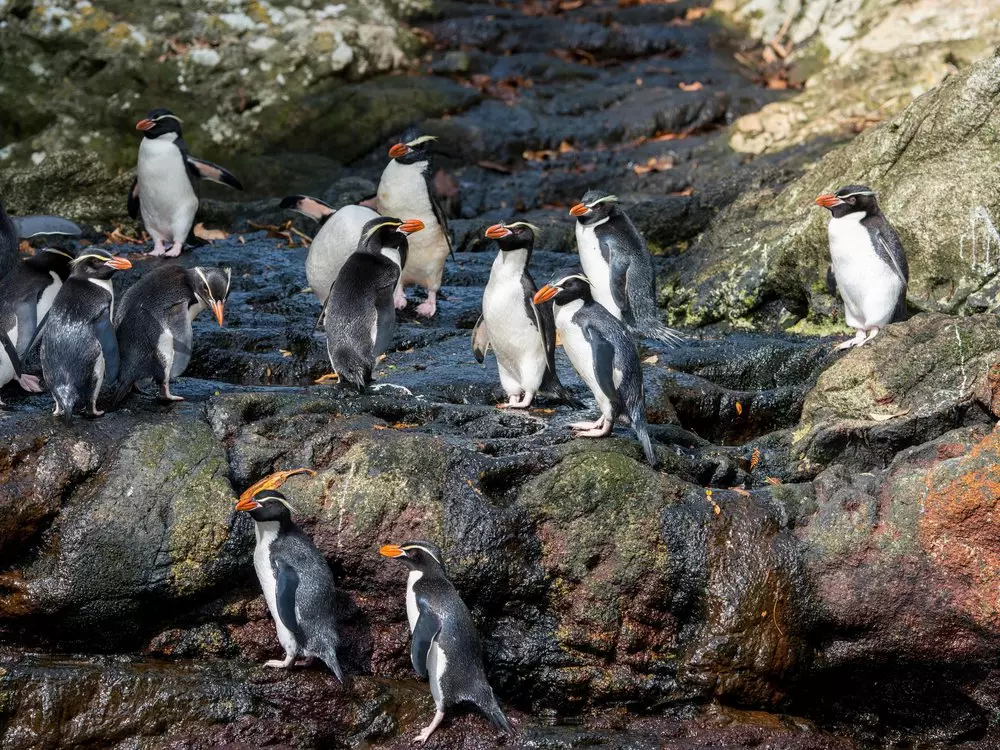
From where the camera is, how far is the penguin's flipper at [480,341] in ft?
24.5

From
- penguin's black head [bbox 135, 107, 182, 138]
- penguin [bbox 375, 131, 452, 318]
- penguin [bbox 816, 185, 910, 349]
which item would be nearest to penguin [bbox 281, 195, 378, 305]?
penguin [bbox 375, 131, 452, 318]

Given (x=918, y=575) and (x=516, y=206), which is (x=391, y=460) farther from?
(x=516, y=206)

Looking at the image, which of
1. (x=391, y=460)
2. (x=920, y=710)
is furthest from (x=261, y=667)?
(x=920, y=710)

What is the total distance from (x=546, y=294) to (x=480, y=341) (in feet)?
3.23

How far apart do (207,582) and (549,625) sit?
163 centimetres

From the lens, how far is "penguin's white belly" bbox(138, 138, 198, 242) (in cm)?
1016

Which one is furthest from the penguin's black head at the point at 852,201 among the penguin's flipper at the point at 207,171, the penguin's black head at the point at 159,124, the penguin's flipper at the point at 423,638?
the penguin's black head at the point at 159,124

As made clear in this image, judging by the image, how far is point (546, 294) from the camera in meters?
6.66

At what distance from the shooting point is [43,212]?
41.0 feet

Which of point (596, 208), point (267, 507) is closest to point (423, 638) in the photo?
point (267, 507)

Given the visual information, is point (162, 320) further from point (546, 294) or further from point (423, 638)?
point (423, 638)

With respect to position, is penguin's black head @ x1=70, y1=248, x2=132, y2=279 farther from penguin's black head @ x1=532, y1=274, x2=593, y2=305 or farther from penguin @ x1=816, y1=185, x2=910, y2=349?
penguin @ x1=816, y1=185, x2=910, y2=349

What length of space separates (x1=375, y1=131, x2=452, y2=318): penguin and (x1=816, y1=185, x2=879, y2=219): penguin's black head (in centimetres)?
276

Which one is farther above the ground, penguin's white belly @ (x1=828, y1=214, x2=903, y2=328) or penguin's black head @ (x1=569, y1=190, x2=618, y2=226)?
penguin's white belly @ (x1=828, y1=214, x2=903, y2=328)
